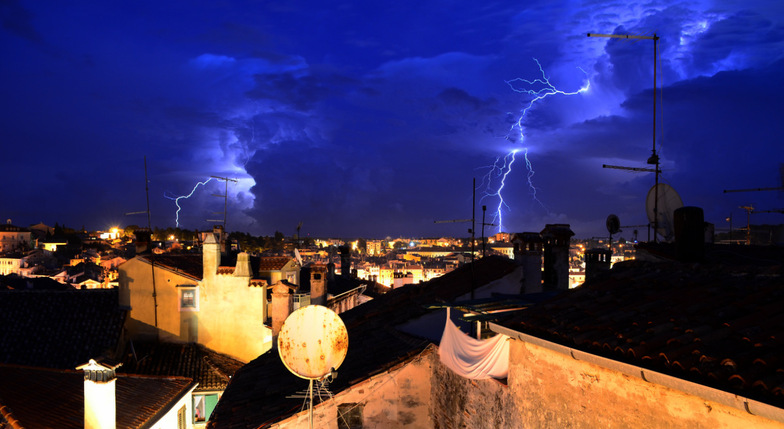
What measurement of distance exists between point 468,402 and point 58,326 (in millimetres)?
15591

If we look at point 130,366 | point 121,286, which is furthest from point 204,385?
point 121,286

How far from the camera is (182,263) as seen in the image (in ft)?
65.9

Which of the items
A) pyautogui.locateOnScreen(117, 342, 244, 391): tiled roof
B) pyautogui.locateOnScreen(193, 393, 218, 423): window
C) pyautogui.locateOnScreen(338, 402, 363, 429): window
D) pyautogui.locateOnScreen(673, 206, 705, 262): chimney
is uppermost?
pyautogui.locateOnScreen(673, 206, 705, 262): chimney

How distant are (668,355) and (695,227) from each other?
4.18 m

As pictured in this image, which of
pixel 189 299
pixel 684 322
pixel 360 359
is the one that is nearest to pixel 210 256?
pixel 189 299

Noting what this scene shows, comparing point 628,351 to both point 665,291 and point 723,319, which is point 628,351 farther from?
point 665,291

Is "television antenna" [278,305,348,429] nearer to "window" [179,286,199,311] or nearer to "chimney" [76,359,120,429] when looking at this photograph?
"chimney" [76,359,120,429]

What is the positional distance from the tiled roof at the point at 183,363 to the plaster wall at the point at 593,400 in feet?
40.9

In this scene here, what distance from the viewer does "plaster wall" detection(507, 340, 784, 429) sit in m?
3.85

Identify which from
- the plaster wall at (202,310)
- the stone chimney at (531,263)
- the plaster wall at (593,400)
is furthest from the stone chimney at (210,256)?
the plaster wall at (593,400)

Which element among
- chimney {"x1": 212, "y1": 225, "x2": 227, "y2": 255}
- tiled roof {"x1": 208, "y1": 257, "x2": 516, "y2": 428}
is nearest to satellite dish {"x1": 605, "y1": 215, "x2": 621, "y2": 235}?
tiled roof {"x1": 208, "y1": 257, "x2": 516, "y2": 428}

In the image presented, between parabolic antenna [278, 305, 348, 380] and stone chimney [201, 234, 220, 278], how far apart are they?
12.0 metres

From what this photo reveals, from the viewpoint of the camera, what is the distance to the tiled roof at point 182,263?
1866 centimetres

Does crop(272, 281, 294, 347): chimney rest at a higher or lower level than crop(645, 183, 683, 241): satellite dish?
lower
